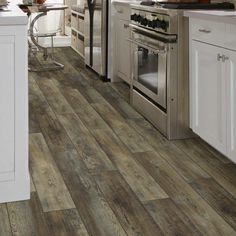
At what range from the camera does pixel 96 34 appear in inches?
228

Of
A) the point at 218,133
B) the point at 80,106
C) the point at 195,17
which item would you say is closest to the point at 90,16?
the point at 80,106

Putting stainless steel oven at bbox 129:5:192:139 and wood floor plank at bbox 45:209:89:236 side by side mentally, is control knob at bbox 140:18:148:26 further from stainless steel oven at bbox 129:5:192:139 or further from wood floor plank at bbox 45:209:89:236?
wood floor plank at bbox 45:209:89:236

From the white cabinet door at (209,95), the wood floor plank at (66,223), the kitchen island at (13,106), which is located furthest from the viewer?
the white cabinet door at (209,95)

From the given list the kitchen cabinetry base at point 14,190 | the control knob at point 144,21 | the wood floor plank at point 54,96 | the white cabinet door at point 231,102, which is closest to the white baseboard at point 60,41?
the wood floor plank at point 54,96

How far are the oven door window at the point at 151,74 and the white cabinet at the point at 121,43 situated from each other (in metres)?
0.87

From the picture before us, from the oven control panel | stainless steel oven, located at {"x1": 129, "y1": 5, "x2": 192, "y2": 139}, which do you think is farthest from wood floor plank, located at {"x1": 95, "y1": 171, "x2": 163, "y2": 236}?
the oven control panel

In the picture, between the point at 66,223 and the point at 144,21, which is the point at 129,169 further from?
the point at 144,21

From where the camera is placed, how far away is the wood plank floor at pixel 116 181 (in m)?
2.28

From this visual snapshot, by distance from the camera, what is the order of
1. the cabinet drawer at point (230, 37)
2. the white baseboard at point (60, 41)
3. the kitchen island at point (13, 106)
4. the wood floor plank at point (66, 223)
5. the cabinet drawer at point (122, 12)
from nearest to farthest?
the wood floor plank at point (66, 223) → the kitchen island at point (13, 106) → the cabinet drawer at point (230, 37) → the cabinet drawer at point (122, 12) → the white baseboard at point (60, 41)

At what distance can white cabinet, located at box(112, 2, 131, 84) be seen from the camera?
506 centimetres

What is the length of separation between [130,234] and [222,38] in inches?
50.7

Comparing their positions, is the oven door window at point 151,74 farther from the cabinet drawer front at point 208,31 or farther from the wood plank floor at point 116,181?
the cabinet drawer front at point 208,31

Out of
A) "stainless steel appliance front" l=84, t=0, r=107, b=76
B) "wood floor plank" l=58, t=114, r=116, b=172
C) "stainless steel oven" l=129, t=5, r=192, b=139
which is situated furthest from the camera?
"stainless steel appliance front" l=84, t=0, r=107, b=76

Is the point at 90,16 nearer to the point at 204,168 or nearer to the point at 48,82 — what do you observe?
the point at 48,82
